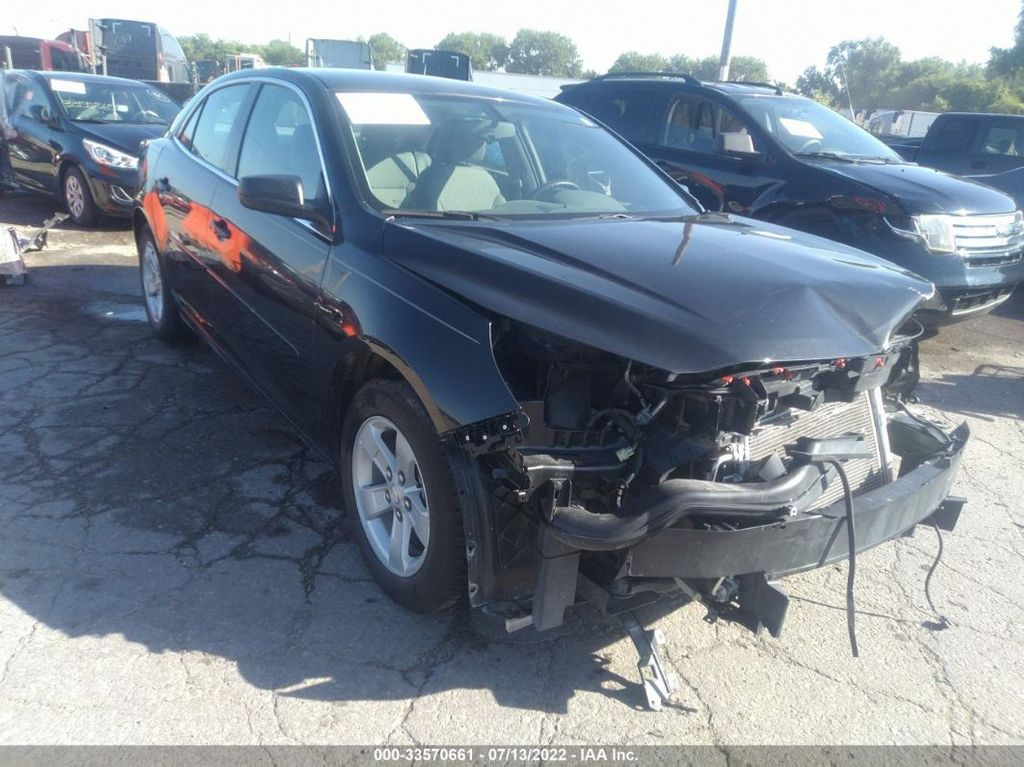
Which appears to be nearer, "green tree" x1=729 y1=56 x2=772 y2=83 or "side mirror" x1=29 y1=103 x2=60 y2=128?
"side mirror" x1=29 y1=103 x2=60 y2=128

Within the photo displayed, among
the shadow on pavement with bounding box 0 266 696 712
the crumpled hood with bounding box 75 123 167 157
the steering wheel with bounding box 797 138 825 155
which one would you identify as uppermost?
the steering wheel with bounding box 797 138 825 155

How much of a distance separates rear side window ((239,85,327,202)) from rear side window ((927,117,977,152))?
10.5 meters

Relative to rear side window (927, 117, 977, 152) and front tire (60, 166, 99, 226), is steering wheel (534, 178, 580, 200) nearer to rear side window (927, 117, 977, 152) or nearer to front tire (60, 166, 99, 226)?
front tire (60, 166, 99, 226)

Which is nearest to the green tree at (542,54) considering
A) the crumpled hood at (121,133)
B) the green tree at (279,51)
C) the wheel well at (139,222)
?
the green tree at (279,51)

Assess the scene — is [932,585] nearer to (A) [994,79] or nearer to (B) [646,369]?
(B) [646,369]

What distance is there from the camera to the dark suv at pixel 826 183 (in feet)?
19.9

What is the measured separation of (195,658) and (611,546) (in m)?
1.46

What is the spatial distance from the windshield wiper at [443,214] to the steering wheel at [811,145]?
4.53 meters

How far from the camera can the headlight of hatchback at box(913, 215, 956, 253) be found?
602 centimetres

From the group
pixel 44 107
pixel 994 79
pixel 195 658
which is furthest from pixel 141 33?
pixel 994 79

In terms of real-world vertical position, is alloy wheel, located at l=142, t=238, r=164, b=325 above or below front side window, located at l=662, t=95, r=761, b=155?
below

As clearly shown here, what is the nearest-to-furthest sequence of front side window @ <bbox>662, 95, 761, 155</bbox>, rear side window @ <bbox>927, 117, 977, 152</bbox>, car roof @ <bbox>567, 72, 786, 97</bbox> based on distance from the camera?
front side window @ <bbox>662, 95, 761, 155</bbox>
car roof @ <bbox>567, 72, 786, 97</bbox>
rear side window @ <bbox>927, 117, 977, 152</bbox>

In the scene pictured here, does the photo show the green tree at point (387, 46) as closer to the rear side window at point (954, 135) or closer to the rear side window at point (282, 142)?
the rear side window at point (954, 135)

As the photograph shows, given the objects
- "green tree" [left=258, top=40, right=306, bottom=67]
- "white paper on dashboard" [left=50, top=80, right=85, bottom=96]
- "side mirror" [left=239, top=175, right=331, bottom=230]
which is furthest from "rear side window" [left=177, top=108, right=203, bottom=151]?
"green tree" [left=258, top=40, right=306, bottom=67]
